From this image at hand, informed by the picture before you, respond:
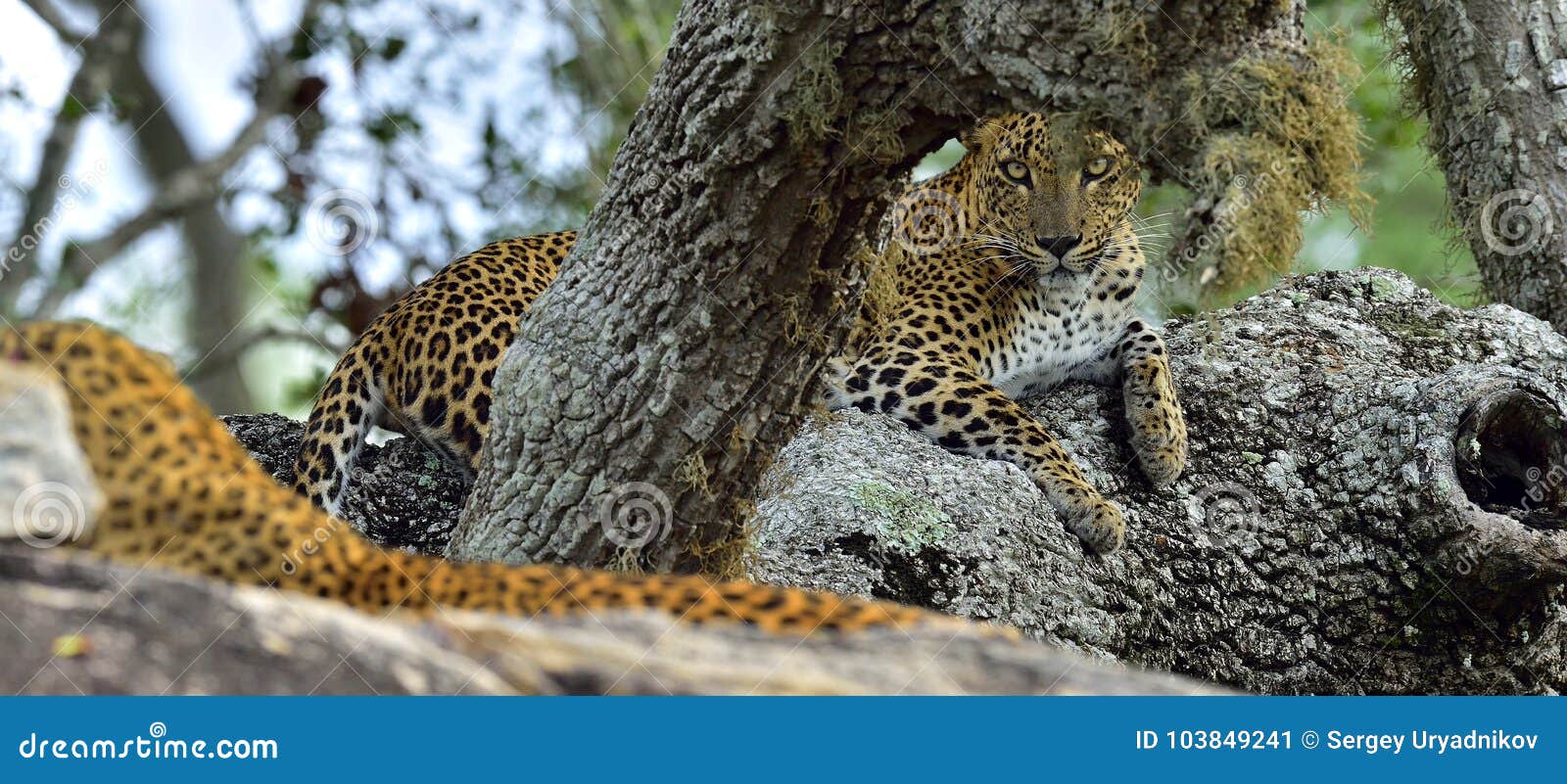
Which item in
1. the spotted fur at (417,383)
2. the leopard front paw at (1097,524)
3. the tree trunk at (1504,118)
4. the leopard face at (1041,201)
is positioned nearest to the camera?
the leopard front paw at (1097,524)

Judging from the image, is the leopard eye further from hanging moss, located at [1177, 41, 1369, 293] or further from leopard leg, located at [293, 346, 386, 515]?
hanging moss, located at [1177, 41, 1369, 293]

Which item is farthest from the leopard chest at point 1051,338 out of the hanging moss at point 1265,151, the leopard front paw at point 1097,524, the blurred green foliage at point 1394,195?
the hanging moss at point 1265,151

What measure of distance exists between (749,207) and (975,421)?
3122 mm

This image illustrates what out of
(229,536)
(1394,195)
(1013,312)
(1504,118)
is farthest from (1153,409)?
(1394,195)

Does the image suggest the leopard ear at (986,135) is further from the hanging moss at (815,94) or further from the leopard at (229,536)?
the leopard at (229,536)

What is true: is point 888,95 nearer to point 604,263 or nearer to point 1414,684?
point 604,263

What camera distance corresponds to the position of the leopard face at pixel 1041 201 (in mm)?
8219

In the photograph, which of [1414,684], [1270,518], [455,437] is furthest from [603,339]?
[1414,684]

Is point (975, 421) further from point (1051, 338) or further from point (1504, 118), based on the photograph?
point (1504, 118)

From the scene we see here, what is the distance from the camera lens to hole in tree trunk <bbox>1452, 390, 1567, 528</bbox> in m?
6.44

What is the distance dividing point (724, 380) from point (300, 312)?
24.0 feet

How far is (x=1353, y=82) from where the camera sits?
182 inches

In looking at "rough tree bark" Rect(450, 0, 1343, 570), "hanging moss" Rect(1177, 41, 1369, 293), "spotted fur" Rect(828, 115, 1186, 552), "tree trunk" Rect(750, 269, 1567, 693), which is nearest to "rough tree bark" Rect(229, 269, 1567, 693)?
"tree trunk" Rect(750, 269, 1567, 693)

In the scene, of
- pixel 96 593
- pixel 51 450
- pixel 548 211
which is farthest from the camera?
pixel 548 211
